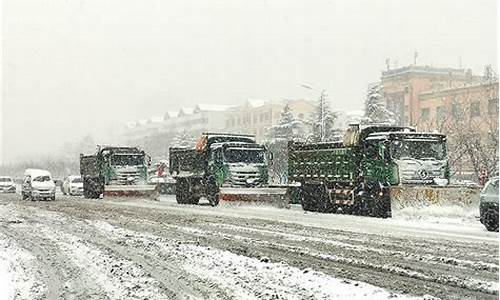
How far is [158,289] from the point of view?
1059cm

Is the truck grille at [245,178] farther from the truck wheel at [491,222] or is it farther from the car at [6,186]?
the car at [6,186]

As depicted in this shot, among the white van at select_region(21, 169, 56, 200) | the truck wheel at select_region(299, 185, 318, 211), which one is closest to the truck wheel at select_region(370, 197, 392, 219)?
the truck wheel at select_region(299, 185, 318, 211)

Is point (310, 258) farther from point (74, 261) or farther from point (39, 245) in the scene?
point (39, 245)

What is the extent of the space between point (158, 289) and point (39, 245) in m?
7.14

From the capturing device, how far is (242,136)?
33.6 meters

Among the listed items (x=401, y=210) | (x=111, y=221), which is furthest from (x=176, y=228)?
(x=401, y=210)

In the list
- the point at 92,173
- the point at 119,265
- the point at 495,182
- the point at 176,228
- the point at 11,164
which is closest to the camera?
the point at 119,265

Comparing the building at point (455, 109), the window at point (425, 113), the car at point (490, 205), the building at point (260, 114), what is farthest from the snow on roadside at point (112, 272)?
the building at point (260, 114)

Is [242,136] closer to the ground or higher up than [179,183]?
higher up

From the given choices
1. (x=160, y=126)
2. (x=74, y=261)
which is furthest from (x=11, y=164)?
(x=74, y=261)

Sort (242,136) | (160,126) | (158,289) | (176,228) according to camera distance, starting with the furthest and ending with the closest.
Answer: (160,126) → (242,136) → (176,228) → (158,289)

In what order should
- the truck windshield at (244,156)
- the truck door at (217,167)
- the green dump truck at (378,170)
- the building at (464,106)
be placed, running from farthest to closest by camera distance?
1. the building at (464,106)
2. the truck windshield at (244,156)
3. the truck door at (217,167)
4. the green dump truck at (378,170)

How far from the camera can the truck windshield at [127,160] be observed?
136ft

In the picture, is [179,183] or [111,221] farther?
[179,183]
